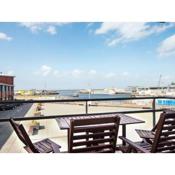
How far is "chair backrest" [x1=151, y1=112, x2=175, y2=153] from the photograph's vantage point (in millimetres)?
2543

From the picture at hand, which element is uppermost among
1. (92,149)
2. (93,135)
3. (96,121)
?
(96,121)

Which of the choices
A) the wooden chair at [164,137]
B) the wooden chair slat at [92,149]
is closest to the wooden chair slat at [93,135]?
the wooden chair slat at [92,149]

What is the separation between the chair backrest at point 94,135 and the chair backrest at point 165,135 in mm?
526

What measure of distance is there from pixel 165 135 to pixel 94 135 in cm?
87

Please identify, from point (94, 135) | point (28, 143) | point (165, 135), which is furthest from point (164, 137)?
point (28, 143)

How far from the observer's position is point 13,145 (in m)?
4.06

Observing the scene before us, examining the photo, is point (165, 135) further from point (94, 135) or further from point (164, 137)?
point (94, 135)

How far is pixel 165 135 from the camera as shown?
8.61 feet

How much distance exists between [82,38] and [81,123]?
83.9 feet

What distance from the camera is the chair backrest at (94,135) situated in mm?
2225

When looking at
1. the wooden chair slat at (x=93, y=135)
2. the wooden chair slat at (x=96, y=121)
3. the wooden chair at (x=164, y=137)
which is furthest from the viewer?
the wooden chair at (x=164, y=137)

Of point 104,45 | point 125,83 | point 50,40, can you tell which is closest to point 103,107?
point 125,83

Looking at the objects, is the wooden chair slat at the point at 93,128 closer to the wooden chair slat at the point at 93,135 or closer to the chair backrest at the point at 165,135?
the wooden chair slat at the point at 93,135
